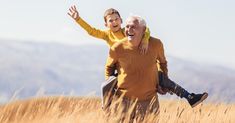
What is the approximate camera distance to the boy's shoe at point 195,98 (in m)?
8.05

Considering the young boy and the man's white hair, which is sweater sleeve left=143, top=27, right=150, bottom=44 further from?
the man's white hair

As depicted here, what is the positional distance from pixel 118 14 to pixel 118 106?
158 cm

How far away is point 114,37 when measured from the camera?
8531 mm

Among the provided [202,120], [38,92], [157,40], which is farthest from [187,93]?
[38,92]

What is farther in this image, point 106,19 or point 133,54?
point 106,19

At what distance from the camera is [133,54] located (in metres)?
7.25

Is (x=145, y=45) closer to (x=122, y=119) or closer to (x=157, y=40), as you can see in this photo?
(x=157, y=40)

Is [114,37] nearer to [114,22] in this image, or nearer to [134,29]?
[114,22]

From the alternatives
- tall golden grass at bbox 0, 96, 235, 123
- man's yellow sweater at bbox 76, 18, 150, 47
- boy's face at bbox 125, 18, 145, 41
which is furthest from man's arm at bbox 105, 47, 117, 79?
man's yellow sweater at bbox 76, 18, 150, 47

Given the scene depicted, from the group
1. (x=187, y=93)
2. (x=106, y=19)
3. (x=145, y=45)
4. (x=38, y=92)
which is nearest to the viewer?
(x=38, y=92)

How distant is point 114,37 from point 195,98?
128 centimetres

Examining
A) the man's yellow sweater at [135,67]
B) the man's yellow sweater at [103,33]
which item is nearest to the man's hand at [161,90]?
the man's yellow sweater at [135,67]

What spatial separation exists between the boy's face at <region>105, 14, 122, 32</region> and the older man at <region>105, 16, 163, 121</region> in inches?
43.5

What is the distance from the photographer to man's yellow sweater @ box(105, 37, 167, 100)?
7.25 meters
